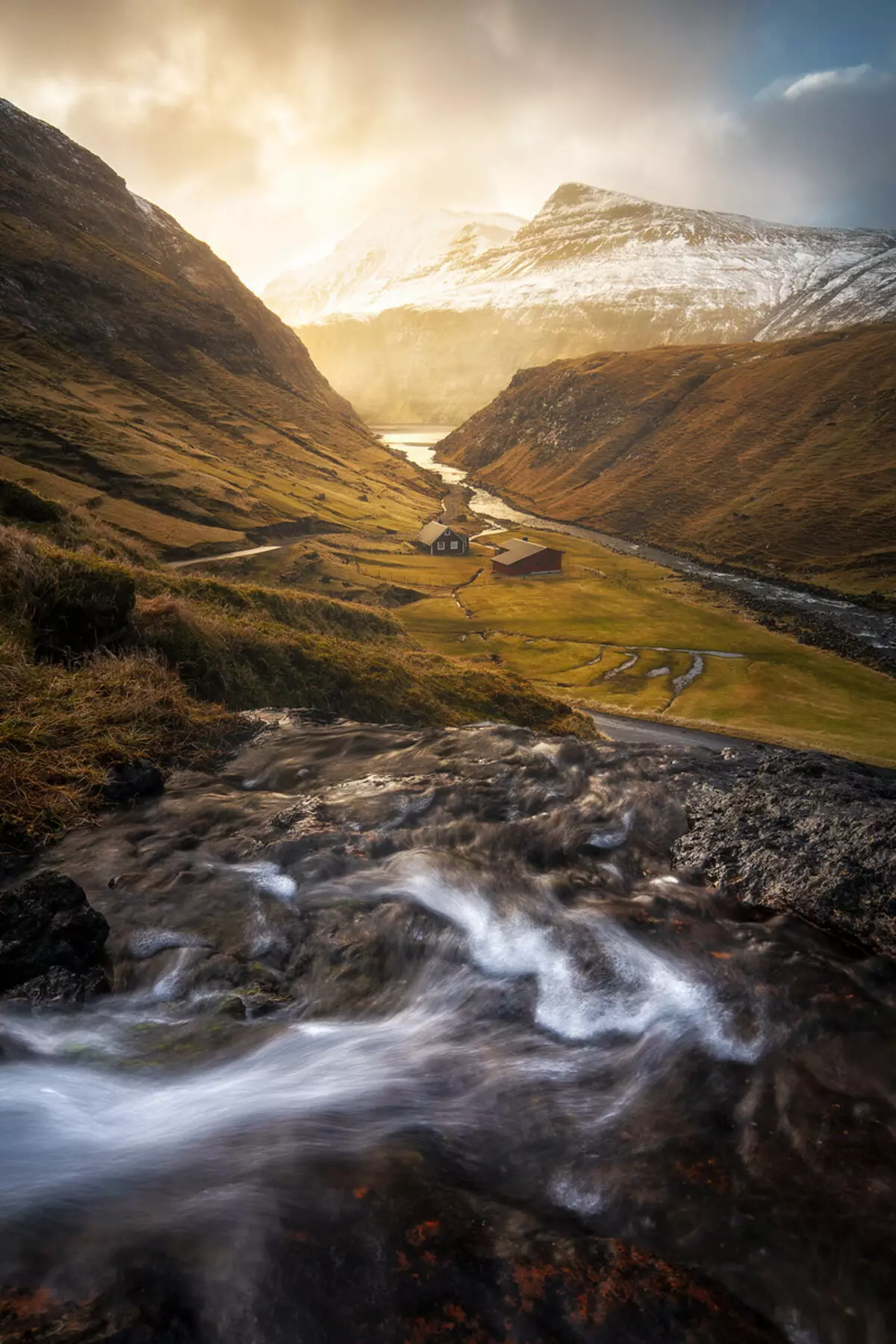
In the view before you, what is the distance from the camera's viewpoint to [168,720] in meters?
13.8

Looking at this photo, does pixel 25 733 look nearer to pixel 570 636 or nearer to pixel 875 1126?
pixel 875 1126

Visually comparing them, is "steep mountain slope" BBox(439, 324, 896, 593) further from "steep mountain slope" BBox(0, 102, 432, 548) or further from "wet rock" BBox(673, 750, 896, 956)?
"wet rock" BBox(673, 750, 896, 956)

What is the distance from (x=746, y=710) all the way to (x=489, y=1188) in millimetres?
61450

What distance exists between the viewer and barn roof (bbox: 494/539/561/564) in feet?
365

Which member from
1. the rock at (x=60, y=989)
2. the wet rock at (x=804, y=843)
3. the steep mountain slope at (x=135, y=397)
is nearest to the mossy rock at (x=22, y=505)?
the rock at (x=60, y=989)

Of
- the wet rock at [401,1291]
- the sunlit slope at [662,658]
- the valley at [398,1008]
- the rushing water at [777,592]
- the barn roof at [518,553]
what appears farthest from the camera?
the barn roof at [518,553]

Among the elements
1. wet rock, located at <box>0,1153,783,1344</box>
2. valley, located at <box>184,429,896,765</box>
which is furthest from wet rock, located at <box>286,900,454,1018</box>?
valley, located at <box>184,429,896,765</box>

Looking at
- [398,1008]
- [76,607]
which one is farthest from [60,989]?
[76,607]

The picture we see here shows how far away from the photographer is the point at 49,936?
310 inches

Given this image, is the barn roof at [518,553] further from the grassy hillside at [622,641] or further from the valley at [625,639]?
the valley at [625,639]

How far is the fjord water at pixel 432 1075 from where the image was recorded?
5055 millimetres

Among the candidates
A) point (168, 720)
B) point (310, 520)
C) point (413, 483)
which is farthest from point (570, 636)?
point (413, 483)

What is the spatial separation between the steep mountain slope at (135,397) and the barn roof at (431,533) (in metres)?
9.48

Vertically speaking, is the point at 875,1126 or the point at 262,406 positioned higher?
the point at 262,406
